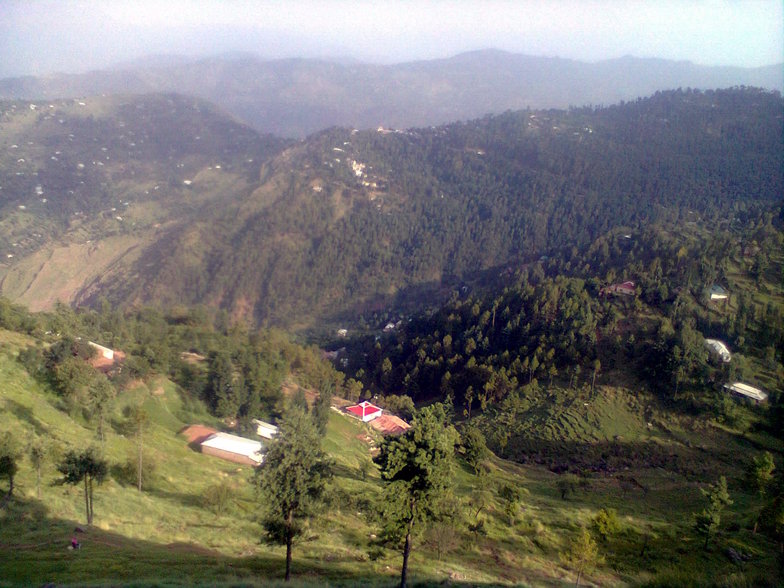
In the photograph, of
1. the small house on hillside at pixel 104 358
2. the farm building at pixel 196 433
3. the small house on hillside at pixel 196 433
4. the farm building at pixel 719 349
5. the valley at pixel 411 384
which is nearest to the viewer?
the valley at pixel 411 384

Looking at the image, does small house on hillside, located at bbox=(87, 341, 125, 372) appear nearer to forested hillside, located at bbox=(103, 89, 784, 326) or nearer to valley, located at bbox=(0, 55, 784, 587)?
valley, located at bbox=(0, 55, 784, 587)

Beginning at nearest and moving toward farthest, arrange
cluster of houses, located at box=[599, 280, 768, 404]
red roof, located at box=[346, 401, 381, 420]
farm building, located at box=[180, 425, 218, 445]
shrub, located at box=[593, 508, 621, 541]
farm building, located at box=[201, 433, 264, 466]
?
shrub, located at box=[593, 508, 621, 541]
farm building, located at box=[201, 433, 264, 466]
farm building, located at box=[180, 425, 218, 445]
cluster of houses, located at box=[599, 280, 768, 404]
red roof, located at box=[346, 401, 381, 420]

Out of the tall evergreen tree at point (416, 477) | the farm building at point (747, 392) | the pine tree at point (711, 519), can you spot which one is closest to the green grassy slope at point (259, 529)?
the pine tree at point (711, 519)

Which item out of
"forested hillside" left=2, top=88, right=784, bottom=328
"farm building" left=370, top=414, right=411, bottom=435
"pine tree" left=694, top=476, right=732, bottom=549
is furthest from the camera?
"forested hillside" left=2, top=88, right=784, bottom=328

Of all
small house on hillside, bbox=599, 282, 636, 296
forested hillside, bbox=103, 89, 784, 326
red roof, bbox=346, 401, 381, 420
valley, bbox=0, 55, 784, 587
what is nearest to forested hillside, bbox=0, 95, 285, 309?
valley, bbox=0, 55, 784, 587

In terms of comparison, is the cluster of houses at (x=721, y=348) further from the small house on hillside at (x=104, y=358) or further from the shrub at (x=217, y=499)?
the small house on hillside at (x=104, y=358)

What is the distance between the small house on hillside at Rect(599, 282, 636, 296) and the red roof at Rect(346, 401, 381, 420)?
31.7m

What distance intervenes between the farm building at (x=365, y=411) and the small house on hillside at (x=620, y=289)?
104 ft

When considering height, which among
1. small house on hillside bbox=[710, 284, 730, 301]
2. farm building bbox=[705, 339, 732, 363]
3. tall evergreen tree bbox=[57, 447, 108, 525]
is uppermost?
tall evergreen tree bbox=[57, 447, 108, 525]

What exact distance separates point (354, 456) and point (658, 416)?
90.2 feet

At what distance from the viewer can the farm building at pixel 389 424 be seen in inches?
1631

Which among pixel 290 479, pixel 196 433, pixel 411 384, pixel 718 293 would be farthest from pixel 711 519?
pixel 411 384

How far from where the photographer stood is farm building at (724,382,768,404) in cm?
3781

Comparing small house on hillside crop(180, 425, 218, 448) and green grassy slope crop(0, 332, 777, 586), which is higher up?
green grassy slope crop(0, 332, 777, 586)
